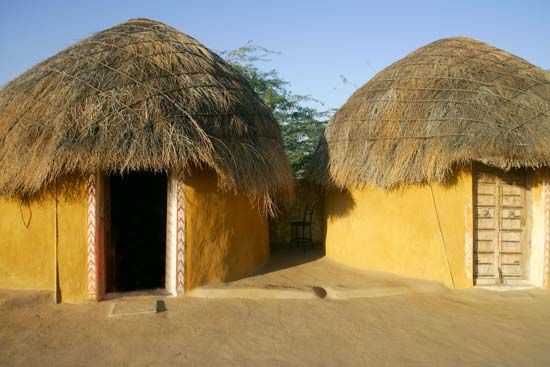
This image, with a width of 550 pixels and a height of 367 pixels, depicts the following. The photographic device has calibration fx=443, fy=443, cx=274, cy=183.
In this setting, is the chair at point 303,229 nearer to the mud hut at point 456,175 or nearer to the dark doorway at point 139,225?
the mud hut at point 456,175

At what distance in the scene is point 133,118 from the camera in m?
5.88

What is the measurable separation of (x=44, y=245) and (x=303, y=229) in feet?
20.6

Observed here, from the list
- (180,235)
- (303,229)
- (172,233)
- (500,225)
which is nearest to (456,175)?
(500,225)

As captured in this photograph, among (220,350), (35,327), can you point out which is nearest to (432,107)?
(220,350)

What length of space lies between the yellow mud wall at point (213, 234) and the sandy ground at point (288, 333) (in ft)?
1.60

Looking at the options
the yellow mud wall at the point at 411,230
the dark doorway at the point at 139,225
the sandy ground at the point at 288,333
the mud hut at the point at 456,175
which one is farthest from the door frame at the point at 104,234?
the yellow mud wall at the point at 411,230

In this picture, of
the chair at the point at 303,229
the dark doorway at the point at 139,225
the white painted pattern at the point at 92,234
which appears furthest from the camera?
the chair at the point at 303,229

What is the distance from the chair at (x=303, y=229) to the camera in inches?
428

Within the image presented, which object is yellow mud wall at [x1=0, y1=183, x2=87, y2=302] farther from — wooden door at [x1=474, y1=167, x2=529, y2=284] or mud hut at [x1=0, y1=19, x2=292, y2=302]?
wooden door at [x1=474, y1=167, x2=529, y2=284]

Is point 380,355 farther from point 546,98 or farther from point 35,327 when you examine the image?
point 546,98

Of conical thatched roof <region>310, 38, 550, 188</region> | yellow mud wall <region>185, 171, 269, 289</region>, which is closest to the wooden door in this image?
conical thatched roof <region>310, 38, 550, 188</region>

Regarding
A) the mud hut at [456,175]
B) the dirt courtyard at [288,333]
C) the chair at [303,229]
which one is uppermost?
the mud hut at [456,175]

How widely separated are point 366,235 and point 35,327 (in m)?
5.26

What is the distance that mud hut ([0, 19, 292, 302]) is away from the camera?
573cm
